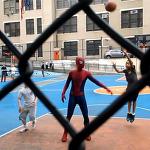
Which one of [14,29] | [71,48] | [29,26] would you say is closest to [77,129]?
[71,48]

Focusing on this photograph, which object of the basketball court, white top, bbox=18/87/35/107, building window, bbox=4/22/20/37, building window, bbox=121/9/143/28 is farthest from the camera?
building window, bbox=4/22/20/37

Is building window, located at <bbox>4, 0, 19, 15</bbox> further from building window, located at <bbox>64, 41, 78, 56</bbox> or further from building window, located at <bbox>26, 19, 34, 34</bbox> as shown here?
building window, located at <bbox>64, 41, 78, 56</bbox>

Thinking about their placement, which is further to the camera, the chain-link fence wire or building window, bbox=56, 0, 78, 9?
building window, bbox=56, 0, 78, 9

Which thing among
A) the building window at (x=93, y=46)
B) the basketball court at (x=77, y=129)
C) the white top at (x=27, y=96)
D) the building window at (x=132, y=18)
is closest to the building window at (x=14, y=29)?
the building window at (x=93, y=46)

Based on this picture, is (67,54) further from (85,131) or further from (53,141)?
(85,131)

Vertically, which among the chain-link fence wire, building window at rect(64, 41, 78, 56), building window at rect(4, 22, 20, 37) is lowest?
building window at rect(64, 41, 78, 56)

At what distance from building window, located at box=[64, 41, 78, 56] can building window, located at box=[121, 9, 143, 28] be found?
636cm

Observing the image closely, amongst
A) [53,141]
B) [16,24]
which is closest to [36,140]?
[53,141]

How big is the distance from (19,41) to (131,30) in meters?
14.9

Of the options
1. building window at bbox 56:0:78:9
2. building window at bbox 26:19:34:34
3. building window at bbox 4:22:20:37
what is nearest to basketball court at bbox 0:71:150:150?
building window at bbox 56:0:78:9

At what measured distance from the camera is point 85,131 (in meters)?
1.14

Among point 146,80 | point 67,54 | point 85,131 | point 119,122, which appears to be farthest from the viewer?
point 67,54

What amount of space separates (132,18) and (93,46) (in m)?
5.59

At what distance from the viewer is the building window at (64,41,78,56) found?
47094 mm
